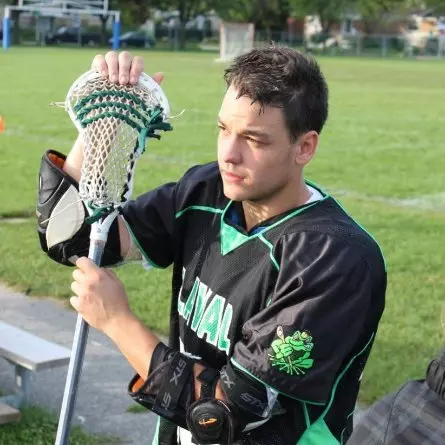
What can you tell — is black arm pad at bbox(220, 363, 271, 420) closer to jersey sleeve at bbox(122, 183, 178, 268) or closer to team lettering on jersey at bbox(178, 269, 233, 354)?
team lettering on jersey at bbox(178, 269, 233, 354)

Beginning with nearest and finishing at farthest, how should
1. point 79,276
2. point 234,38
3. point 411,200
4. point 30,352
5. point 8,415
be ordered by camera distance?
point 79,276 → point 8,415 → point 30,352 → point 411,200 → point 234,38

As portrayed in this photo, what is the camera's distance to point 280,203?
2582 millimetres

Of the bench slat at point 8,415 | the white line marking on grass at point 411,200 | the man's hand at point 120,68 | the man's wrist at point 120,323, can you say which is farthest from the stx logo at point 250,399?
the white line marking on grass at point 411,200

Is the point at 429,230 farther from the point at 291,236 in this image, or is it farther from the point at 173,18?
the point at 173,18

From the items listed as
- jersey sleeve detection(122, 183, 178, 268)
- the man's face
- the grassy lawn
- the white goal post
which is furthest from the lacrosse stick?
the white goal post

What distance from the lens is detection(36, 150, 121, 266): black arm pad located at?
2.92m

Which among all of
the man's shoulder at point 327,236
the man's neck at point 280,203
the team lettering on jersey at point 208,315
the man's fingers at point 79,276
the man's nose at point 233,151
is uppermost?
the man's nose at point 233,151

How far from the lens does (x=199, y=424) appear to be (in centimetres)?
240

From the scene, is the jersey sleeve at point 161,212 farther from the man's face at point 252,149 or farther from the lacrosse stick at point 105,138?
the man's face at point 252,149

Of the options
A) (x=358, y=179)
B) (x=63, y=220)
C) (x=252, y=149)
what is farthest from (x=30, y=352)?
(x=358, y=179)

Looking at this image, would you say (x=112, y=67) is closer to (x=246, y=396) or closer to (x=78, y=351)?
(x=78, y=351)

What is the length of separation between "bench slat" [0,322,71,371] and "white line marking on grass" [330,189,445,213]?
6673 mm

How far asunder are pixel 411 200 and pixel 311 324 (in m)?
9.23

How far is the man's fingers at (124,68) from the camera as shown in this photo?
274 cm
